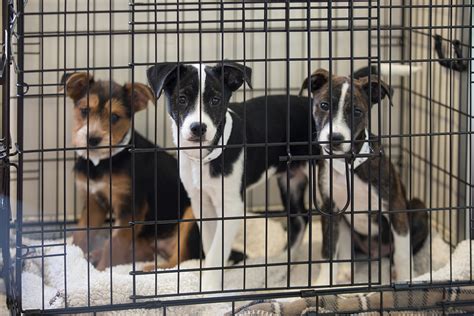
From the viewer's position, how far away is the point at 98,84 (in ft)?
11.9

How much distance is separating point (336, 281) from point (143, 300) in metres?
0.94

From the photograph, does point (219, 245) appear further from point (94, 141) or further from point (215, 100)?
point (94, 141)

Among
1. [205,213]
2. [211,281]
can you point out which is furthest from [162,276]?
[205,213]

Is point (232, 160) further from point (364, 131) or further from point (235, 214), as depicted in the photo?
point (364, 131)

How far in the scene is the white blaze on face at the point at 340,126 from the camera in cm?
296

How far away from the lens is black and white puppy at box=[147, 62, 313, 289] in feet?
9.35

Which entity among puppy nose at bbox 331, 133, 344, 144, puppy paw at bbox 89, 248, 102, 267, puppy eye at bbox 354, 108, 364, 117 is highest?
puppy eye at bbox 354, 108, 364, 117

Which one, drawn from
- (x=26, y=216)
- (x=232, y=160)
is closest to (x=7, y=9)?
(x=232, y=160)

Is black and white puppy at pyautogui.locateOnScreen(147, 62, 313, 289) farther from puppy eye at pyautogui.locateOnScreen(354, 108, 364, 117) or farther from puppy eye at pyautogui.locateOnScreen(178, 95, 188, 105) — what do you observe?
puppy eye at pyautogui.locateOnScreen(354, 108, 364, 117)

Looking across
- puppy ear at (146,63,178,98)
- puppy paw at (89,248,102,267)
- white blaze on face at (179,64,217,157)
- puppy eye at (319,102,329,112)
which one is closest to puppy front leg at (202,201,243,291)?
white blaze on face at (179,64,217,157)

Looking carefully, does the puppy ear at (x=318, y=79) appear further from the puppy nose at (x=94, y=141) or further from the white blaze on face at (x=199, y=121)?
the puppy nose at (x=94, y=141)

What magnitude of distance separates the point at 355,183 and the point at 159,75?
89 cm

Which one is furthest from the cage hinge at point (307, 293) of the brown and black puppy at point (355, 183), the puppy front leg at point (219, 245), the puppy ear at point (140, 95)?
the puppy ear at point (140, 95)

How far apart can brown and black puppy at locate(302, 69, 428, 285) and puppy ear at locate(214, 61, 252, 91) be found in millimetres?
223
